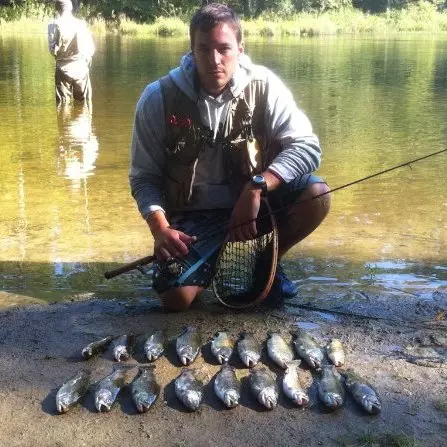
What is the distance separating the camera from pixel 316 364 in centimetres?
340

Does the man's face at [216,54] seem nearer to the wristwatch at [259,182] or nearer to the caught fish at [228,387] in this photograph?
the wristwatch at [259,182]

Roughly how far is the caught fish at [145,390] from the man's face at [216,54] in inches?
66.6

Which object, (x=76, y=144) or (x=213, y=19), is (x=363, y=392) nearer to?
(x=213, y=19)

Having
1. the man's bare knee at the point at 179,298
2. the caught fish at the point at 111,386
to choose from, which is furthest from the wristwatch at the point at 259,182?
the caught fish at the point at 111,386

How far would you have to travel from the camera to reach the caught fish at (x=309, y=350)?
11.2 feet

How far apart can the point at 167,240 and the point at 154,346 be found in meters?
0.59

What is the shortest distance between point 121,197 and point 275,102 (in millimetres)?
3018

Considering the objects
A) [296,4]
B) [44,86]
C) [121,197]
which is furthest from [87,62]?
[296,4]

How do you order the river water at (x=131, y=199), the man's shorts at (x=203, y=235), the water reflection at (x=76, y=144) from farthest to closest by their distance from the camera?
the water reflection at (x=76, y=144)
the river water at (x=131, y=199)
the man's shorts at (x=203, y=235)

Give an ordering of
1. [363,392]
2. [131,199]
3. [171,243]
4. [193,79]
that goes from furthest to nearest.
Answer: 1. [131,199]
2. [193,79]
3. [171,243]
4. [363,392]

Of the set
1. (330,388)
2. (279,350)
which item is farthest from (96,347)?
(330,388)

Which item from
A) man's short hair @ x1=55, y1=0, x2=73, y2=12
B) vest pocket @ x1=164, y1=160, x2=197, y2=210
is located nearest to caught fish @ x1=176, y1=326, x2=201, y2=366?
vest pocket @ x1=164, y1=160, x2=197, y2=210

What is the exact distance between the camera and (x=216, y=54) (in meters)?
3.80

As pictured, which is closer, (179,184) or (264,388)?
(264,388)
